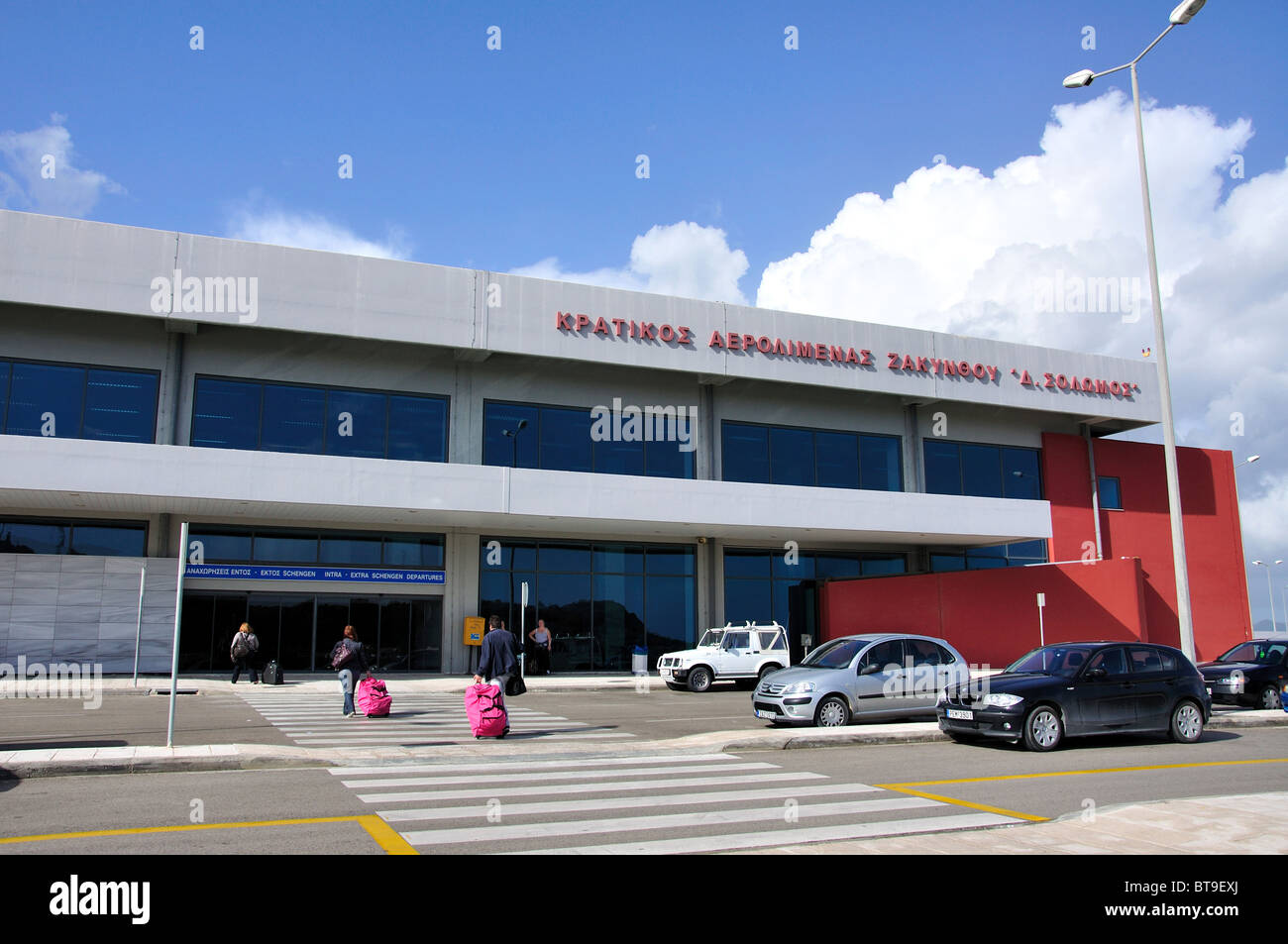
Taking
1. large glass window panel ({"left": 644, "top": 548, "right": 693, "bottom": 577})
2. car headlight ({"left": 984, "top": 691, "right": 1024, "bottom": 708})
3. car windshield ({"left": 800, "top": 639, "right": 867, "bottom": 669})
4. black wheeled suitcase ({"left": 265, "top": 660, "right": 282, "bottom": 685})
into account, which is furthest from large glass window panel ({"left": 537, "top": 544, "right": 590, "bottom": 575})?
car headlight ({"left": 984, "top": 691, "right": 1024, "bottom": 708})

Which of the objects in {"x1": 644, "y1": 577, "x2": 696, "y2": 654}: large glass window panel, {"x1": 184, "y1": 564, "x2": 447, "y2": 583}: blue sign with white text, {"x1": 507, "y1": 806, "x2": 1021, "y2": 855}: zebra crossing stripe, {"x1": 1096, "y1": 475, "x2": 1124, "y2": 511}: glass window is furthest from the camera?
{"x1": 1096, "y1": 475, "x2": 1124, "y2": 511}: glass window

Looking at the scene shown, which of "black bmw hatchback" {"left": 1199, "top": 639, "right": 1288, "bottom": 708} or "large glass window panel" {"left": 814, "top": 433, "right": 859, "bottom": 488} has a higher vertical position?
"large glass window panel" {"left": 814, "top": 433, "right": 859, "bottom": 488}

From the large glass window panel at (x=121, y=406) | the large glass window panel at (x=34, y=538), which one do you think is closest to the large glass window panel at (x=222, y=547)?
the large glass window panel at (x=121, y=406)

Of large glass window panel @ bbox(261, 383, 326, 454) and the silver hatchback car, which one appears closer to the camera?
the silver hatchback car

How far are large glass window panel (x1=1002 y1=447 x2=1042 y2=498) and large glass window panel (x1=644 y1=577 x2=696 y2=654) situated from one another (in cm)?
1418

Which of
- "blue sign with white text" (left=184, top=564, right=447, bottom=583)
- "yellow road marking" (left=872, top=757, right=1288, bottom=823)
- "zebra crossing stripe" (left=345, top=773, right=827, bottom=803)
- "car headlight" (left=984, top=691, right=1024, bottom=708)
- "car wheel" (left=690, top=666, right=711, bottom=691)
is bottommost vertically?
"yellow road marking" (left=872, top=757, right=1288, bottom=823)

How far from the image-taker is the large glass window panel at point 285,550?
93.1 feet

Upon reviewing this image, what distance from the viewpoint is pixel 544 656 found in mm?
30172

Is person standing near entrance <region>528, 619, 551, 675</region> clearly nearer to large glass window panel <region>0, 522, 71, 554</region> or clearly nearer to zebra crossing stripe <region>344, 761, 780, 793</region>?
large glass window panel <region>0, 522, 71, 554</region>

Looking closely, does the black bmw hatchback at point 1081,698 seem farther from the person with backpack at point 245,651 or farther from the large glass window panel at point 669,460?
the person with backpack at point 245,651

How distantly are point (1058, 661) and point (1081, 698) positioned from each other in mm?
773

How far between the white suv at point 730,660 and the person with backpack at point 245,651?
36.7 feet

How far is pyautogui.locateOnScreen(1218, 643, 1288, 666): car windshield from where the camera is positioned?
21.0m
